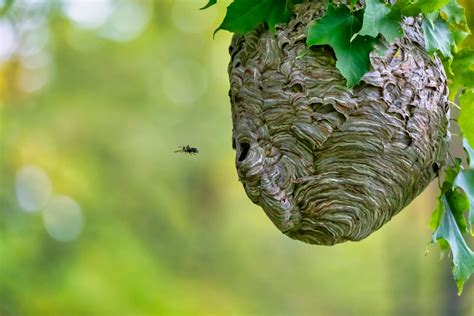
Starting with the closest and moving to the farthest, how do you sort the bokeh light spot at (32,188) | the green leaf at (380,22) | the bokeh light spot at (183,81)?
1. the green leaf at (380,22)
2. the bokeh light spot at (32,188)
3. the bokeh light spot at (183,81)

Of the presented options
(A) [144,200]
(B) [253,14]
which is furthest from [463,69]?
(A) [144,200]

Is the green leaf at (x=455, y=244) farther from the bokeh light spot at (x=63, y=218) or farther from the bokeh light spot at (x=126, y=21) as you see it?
the bokeh light spot at (x=126, y=21)

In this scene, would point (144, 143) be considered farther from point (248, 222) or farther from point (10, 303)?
point (10, 303)

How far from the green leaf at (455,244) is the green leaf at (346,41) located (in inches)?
20.1

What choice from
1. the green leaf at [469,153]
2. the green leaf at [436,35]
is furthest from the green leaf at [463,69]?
the green leaf at [469,153]

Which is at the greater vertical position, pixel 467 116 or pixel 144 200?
pixel 144 200

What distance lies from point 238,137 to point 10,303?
18.9 feet

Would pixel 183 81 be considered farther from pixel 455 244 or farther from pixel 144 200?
pixel 455 244

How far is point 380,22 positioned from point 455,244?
2.24 feet

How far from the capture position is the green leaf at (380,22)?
1.93 meters

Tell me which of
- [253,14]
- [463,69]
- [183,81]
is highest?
[183,81]

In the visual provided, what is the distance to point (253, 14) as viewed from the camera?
2072 millimetres

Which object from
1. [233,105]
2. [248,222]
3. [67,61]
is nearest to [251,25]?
[233,105]

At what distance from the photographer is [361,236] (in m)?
2.25
